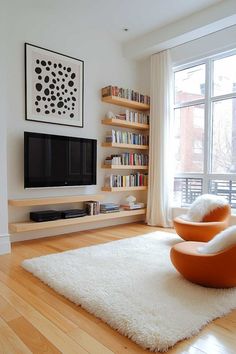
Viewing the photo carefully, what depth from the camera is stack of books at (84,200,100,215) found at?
4395 mm

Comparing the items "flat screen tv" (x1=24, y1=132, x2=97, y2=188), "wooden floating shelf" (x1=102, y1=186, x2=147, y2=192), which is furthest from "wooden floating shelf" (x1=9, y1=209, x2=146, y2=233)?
"flat screen tv" (x1=24, y1=132, x2=97, y2=188)

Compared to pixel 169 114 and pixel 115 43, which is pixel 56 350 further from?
pixel 115 43

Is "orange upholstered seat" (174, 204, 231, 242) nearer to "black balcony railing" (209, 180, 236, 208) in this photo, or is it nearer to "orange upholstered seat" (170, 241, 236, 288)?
"black balcony railing" (209, 180, 236, 208)

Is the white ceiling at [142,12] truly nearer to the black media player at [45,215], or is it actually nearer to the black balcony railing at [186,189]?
the black balcony railing at [186,189]

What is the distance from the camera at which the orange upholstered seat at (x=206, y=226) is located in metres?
3.43

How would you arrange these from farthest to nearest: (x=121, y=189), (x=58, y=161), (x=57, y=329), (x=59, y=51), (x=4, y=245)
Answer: (x=121, y=189) → (x=59, y=51) → (x=58, y=161) → (x=4, y=245) → (x=57, y=329)

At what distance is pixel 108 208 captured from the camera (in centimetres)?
466

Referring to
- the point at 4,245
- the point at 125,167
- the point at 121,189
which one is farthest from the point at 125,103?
the point at 4,245

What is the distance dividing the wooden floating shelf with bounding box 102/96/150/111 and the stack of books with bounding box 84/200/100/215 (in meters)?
1.77

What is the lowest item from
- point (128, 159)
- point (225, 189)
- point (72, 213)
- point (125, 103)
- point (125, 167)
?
point (72, 213)

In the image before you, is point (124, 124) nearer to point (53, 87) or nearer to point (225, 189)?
point (53, 87)

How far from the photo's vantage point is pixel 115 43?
508cm

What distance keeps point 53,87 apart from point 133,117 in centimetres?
160

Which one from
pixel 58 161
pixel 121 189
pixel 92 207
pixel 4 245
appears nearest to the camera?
pixel 4 245
